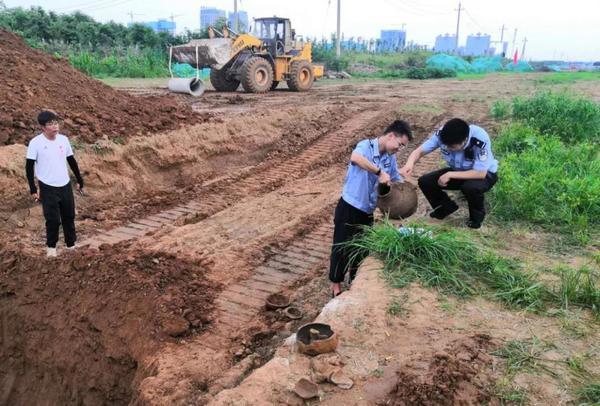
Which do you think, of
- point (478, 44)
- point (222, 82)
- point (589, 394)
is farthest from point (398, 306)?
point (478, 44)

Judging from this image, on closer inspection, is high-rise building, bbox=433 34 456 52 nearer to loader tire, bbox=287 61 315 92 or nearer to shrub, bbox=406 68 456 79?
shrub, bbox=406 68 456 79

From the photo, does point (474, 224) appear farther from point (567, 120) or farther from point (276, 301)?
point (567, 120)

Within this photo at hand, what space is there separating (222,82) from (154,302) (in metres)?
12.5

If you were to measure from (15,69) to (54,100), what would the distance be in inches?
38.2

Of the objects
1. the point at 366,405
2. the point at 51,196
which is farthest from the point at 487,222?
the point at 51,196

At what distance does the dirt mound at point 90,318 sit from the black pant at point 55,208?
0.31 meters

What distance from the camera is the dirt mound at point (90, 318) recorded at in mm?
3893

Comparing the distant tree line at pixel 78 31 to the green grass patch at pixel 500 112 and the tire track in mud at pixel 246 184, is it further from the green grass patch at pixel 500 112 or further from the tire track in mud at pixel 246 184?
the green grass patch at pixel 500 112

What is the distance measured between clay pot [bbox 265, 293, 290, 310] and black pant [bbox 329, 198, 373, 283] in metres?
0.47

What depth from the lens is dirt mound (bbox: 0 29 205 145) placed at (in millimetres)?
6699

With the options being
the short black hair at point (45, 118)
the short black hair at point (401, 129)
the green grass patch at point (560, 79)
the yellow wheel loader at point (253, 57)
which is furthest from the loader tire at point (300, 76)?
the short black hair at point (401, 129)

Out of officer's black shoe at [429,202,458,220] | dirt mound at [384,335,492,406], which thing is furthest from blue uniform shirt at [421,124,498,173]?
dirt mound at [384,335,492,406]

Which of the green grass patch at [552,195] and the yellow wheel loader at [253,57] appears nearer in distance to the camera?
the green grass patch at [552,195]

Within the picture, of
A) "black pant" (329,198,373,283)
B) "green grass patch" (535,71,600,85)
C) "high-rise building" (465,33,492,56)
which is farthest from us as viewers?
"high-rise building" (465,33,492,56)
